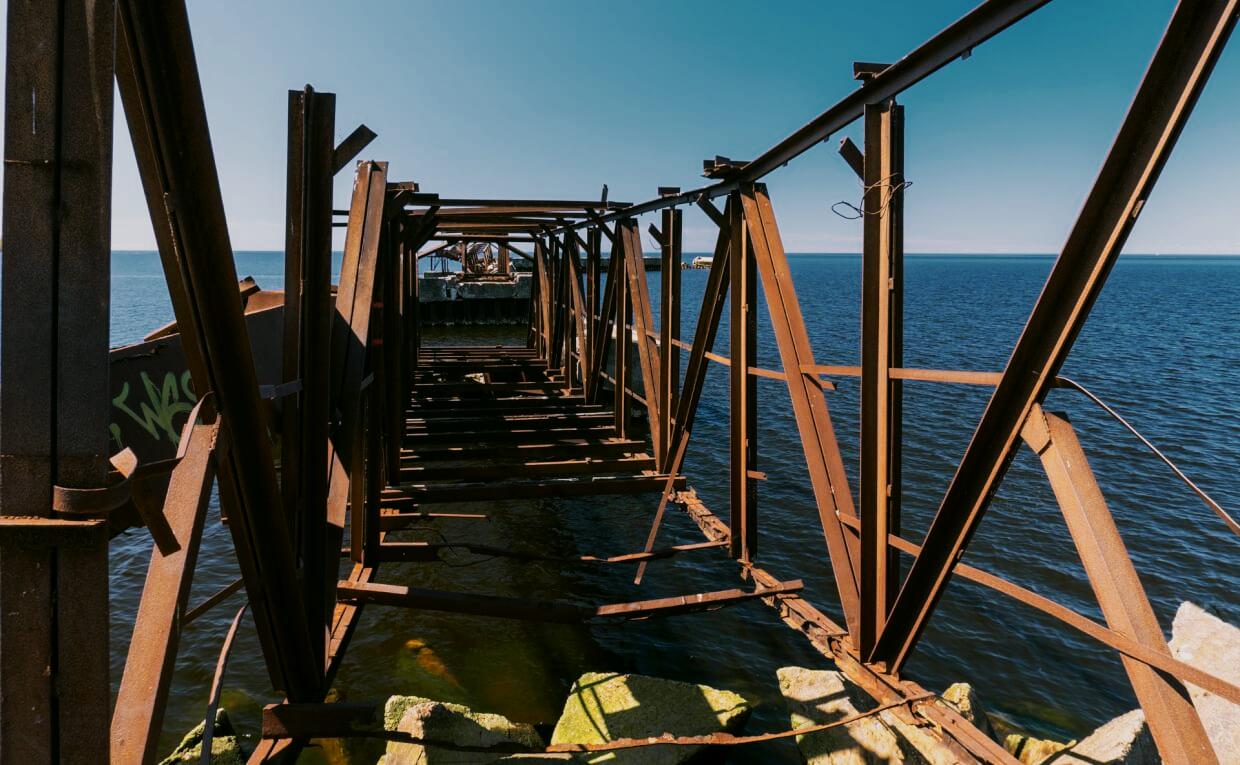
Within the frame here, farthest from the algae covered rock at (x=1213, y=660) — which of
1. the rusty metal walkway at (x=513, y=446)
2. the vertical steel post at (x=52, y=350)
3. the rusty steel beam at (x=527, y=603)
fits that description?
the vertical steel post at (x=52, y=350)

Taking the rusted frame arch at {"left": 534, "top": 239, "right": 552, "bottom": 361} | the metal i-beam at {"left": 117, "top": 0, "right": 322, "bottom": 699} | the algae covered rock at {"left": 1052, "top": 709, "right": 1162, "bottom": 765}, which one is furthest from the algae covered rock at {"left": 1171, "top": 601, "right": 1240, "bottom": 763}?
the rusted frame arch at {"left": 534, "top": 239, "right": 552, "bottom": 361}

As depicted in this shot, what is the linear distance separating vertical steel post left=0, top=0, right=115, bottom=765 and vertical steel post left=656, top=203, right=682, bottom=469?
7.31m

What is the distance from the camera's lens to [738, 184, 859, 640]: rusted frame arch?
5.35m

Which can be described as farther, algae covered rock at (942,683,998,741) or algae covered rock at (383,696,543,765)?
algae covered rock at (942,683,998,741)

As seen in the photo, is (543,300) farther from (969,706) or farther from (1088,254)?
(1088,254)

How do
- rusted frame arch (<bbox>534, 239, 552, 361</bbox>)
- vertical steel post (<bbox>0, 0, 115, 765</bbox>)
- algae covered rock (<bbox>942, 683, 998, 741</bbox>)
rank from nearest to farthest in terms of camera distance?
1. vertical steel post (<bbox>0, 0, 115, 765</bbox>)
2. algae covered rock (<bbox>942, 683, 998, 741</bbox>)
3. rusted frame arch (<bbox>534, 239, 552, 361</bbox>)

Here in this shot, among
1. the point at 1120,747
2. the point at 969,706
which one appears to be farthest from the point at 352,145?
the point at 1120,747

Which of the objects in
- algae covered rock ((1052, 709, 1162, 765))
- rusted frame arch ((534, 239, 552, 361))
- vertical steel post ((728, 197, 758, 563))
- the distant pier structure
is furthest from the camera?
the distant pier structure

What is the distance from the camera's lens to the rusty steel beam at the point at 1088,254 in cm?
268

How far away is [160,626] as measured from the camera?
263 cm

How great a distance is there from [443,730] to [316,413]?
10.9ft

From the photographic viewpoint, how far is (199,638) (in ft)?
32.8

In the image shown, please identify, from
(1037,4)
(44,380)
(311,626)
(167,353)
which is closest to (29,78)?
(44,380)

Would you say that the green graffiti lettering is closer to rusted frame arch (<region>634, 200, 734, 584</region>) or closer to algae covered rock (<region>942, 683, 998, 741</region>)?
rusted frame arch (<region>634, 200, 734, 584</region>)
